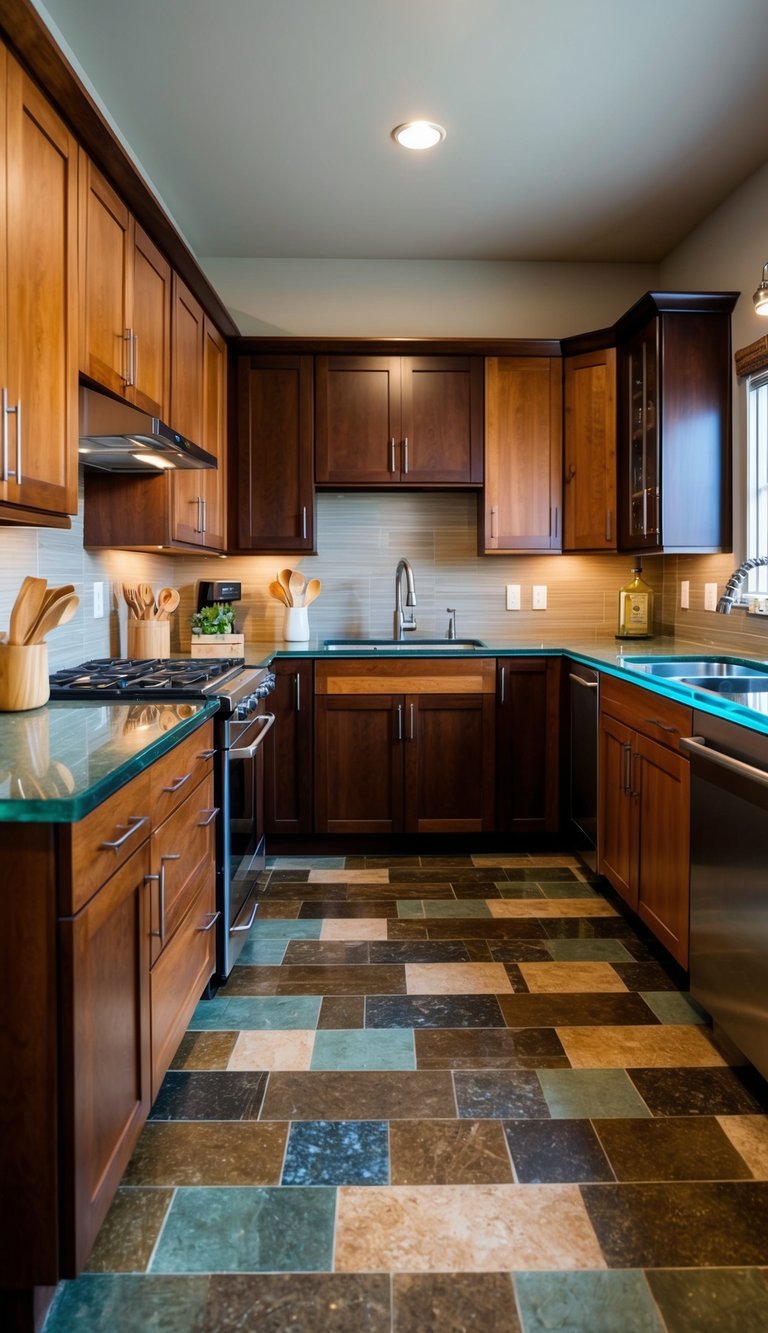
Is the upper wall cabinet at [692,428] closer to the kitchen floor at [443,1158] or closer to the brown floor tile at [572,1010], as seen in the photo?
the kitchen floor at [443,1158]

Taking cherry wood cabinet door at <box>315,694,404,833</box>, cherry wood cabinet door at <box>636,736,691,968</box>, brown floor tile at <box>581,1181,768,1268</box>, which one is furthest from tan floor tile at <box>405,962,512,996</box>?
cherry wood cabinet door at <box>315,694,404,833</box>

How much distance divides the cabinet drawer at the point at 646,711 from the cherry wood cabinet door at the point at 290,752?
1.24m

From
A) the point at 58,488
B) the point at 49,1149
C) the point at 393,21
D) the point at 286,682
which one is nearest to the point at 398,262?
the point at 393,21

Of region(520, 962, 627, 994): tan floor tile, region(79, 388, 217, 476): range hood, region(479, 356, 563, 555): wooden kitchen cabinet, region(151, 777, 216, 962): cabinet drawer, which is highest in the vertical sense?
region(479, 356, 563, 555): wooden kitchen cabinet

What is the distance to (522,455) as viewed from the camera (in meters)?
3.77

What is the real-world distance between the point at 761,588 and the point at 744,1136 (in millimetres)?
1964

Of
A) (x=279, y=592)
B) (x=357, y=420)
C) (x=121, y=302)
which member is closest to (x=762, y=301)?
(x=121, y=302)

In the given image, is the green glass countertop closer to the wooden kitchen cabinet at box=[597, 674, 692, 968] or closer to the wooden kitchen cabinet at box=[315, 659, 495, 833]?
the wooden kitchen cabinet at box=[597, 674, 692, 968]

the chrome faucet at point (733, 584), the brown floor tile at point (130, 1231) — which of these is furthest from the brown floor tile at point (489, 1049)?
the chrome faucet at point (733, 584)

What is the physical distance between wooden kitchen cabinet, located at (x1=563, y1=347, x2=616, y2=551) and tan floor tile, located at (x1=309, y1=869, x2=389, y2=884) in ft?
5.56

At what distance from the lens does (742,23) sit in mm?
2309

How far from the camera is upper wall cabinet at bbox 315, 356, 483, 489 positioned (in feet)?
12.2

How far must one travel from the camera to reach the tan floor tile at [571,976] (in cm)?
237

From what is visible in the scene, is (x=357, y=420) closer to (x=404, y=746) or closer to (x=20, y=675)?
(x=404, y=746)
